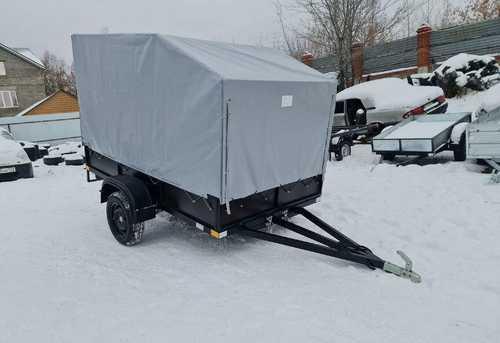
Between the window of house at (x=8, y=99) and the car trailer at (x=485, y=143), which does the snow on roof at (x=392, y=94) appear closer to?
the car trailer at (x=485, y=143)

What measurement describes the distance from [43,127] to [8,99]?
57.1ft

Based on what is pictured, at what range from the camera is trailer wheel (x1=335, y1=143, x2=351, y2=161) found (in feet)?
30.3

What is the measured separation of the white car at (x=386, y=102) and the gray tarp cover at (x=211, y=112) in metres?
6.15

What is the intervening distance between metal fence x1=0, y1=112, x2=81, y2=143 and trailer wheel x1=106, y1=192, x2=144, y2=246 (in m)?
18.6

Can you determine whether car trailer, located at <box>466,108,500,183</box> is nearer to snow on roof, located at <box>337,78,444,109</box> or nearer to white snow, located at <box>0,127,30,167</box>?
snow on roof, located at <box>337,78,444,109</box>

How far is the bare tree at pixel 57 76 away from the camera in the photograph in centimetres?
4919

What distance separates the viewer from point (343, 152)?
30.7ft

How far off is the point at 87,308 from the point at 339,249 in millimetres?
2540

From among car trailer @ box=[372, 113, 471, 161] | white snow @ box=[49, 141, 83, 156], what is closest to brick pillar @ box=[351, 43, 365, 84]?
car trailer @ box=[372, 113, 471, 161]

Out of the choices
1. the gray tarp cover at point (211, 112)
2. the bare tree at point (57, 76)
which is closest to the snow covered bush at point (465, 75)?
the gray tarp cover at point (211, 112)

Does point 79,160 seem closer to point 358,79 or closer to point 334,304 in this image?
point 334,304

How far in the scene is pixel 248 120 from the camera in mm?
3375

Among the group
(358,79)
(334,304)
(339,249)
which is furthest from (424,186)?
(358,79)

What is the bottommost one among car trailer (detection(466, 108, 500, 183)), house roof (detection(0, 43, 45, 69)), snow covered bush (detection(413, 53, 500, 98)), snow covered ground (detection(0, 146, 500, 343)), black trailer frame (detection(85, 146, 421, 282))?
snow covered ground (detection(0, 146, 500, 343))
